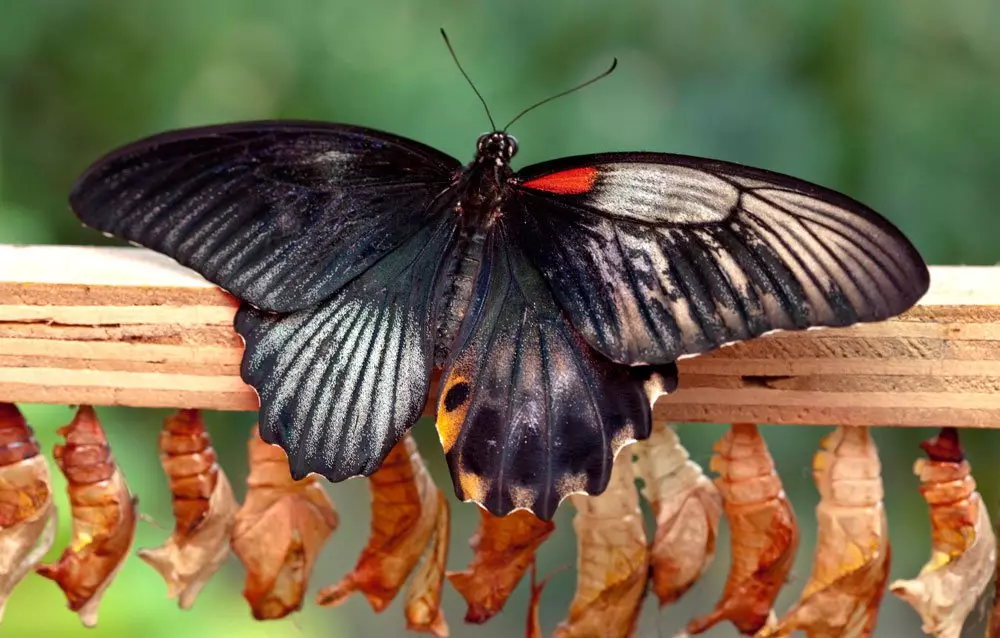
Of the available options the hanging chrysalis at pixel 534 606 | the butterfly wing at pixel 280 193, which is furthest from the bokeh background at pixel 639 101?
the butterfly wing at pixel 280 193

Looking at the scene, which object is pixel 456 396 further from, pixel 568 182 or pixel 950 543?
pixel 950 543

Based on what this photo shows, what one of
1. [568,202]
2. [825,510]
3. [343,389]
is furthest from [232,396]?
[825,510]

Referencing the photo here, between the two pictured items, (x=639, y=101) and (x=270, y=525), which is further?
(x=639, y=101)

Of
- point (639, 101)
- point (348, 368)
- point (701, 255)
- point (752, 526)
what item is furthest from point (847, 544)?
point (639, 101)

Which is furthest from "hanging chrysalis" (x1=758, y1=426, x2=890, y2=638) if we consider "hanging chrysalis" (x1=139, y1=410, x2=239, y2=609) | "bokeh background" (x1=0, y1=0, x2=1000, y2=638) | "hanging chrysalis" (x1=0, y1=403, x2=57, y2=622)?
"bokeh background" (x1=0, y1=0, x2=1000, y2=638)

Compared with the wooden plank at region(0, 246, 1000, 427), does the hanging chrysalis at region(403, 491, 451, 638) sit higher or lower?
lower

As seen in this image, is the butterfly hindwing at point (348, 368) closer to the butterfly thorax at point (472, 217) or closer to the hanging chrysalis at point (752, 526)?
the butterfly thorax at point (472, 217)

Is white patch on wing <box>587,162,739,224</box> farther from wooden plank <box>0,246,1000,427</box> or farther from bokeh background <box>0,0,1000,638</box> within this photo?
bokeh background <box>0,0,1000,638</box>
